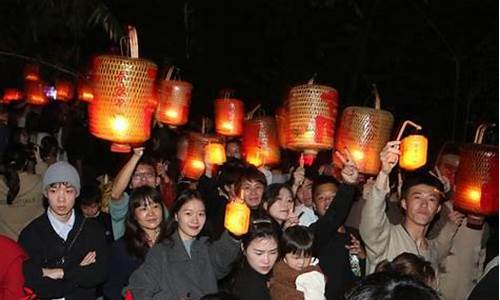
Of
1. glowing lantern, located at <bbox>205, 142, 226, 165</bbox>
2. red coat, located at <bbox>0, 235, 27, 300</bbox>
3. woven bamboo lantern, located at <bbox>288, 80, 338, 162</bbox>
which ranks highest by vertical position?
woven bamboo lantern, located at <bbox>288, 80, 338, 162</bbox>

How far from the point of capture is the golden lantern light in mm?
8297

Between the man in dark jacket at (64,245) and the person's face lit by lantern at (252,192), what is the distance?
1.66 metres

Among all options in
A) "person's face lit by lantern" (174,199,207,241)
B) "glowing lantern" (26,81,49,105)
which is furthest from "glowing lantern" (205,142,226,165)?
"glowing lantern" (26,81,49,105)

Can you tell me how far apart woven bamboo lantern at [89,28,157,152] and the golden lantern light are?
325cm

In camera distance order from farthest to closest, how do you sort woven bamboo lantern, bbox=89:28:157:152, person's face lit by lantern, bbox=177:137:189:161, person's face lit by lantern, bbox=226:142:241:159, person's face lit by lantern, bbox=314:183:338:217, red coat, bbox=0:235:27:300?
person's face lit by lantern, bbox=226:142:241:159, person's face lit by lantern, bbox=177:137:189:161, person's face lit by lantern, bbox=314:183:338:217, woven bamboo lantern, bbox=89:28:157:152, red coat, bbox=0:235:27:300

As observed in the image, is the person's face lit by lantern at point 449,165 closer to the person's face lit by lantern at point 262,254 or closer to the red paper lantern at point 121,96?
the person's face lit by lantern at point 262,254

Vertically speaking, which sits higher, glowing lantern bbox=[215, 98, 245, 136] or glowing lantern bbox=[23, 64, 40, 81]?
glowing lantern bbox=[23, 64, 40, 81]

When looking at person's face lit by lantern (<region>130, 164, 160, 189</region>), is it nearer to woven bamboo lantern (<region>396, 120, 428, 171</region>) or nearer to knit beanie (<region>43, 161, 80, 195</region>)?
knit beanie (<region>43, 161, 80, 195</region>)

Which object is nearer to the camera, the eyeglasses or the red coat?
the red coat

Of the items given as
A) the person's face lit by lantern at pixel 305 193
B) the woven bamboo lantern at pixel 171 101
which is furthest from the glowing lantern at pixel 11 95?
the person's face lit by lantern at pixel 305 193

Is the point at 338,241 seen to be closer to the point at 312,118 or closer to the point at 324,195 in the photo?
the point at 324,195

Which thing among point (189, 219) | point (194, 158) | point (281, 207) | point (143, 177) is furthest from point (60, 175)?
point (194, 158)

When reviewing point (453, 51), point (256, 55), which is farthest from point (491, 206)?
point (256, 55)

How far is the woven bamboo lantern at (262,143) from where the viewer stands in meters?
7.98
